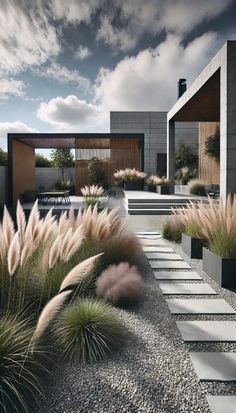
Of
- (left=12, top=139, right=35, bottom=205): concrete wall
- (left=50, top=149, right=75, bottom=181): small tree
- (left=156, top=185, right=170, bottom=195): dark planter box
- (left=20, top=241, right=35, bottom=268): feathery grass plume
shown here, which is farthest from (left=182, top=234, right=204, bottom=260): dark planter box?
(left=50, top=149, right=75, bottom=181): small tree

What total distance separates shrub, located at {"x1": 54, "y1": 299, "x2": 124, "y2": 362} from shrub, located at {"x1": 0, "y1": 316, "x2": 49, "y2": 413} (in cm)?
20

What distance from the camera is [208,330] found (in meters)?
2.32

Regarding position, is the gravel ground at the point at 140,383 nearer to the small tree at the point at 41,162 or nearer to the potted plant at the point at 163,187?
the potted plant at the point at 163,187

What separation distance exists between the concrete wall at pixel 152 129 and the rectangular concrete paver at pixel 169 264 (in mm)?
16500

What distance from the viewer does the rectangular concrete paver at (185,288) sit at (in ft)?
10.2

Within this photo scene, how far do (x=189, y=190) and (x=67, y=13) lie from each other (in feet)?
29.2

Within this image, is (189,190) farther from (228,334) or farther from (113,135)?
(228,334)

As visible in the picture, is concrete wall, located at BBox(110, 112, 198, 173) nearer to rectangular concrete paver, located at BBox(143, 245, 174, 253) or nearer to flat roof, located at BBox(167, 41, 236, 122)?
flat roof, located at BBox(167, 41, 236, 122)

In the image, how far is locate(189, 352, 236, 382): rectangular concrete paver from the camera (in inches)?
69.4

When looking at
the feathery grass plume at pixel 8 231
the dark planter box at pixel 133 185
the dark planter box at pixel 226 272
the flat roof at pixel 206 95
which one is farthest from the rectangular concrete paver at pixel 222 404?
the dark planter box at pixel 133 185

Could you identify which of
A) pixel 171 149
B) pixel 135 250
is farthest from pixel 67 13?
pixel 171 149

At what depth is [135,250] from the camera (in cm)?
375

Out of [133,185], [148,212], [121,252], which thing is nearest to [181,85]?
[133,185]

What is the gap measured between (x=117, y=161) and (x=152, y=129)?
588 cm
